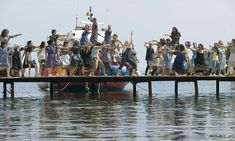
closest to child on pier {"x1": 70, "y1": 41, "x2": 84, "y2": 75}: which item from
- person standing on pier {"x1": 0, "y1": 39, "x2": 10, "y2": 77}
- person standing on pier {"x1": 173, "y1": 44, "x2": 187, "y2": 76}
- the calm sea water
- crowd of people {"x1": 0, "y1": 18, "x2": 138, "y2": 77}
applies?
crowd of people {"x1": 0, "y1": 18, "x2": 138, "y2": 77}

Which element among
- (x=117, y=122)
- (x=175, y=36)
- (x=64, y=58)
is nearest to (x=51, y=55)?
(x=64, y=58)

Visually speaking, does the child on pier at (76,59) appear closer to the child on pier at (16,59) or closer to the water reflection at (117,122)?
the child on pier at (16,59)

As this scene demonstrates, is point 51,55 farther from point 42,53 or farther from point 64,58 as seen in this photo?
point 64,58

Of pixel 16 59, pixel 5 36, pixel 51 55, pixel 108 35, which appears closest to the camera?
pixel 5 36

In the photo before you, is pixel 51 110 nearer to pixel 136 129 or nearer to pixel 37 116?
pixel 37 116

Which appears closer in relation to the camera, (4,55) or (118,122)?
(118,122)

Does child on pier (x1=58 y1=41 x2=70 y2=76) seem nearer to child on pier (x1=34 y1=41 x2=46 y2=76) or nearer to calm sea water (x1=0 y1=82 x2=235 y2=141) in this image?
child on pier (x1=34 y1=41 x2=46 y2=76)

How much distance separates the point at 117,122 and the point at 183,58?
44.7 ft

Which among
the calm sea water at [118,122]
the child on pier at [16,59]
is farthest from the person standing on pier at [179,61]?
the child on pier at [16,59]

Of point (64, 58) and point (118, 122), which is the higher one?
point (64, 58)

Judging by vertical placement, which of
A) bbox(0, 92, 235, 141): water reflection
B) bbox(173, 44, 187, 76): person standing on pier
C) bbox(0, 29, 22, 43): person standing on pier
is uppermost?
bbox(0, 29, 22, 43): person standing on pier

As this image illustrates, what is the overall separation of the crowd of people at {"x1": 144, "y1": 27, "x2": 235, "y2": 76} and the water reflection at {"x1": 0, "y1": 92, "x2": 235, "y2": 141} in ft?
19.5

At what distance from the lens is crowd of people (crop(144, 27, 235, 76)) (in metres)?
37.7

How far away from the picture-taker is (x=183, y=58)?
37438 mm
